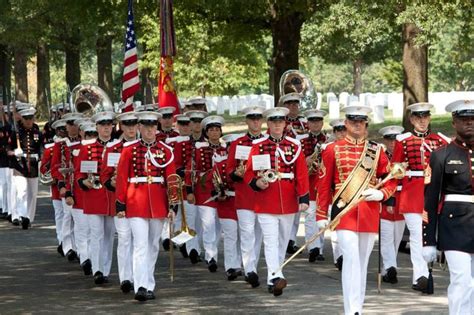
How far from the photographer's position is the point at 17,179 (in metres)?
22.3

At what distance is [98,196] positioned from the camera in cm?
1545

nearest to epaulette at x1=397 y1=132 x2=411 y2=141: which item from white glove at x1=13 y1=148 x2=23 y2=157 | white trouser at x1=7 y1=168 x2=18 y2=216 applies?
white glove at x1=13 y1=148 x2=23 y2=157

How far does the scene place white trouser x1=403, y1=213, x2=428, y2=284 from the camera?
13883mm

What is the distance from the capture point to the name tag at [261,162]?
13.9 metres

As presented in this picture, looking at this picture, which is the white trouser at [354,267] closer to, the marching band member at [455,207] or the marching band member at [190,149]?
the marching band member at [455,207]

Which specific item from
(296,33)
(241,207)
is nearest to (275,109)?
(241,207)

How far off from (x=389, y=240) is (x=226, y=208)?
2.04 metres

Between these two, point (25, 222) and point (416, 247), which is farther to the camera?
point (25, 222)

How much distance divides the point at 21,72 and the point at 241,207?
42.0 meters

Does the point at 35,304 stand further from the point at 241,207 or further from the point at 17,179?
the point at 17,179

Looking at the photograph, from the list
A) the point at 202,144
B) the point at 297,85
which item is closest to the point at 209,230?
the point at 202,144

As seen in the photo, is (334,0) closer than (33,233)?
No

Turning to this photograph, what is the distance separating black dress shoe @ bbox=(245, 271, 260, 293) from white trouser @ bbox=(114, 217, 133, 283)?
1243 mm

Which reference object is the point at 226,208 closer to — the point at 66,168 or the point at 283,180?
the point at 283,180
